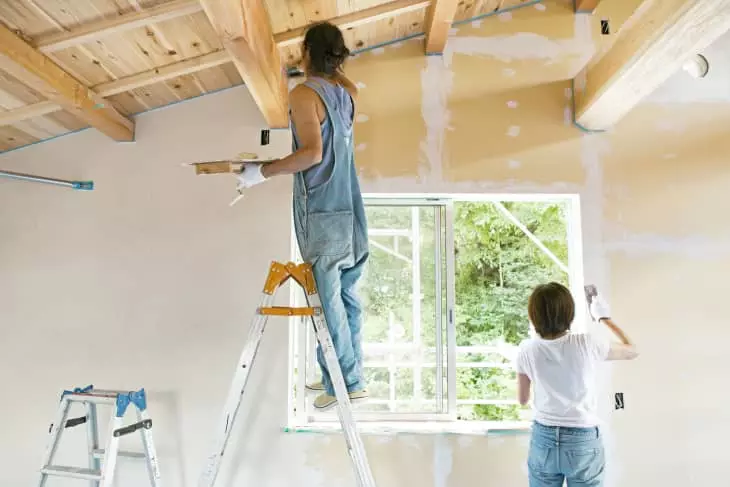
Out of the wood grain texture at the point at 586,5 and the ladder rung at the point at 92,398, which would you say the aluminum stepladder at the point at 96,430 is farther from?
the wood grain texture at the point at 586,5

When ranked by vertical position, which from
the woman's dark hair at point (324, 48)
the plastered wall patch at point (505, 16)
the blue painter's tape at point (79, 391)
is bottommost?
the blue painter's tape at point (79, 391)

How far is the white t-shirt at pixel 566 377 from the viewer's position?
1.86m

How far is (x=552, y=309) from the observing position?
1873 mm

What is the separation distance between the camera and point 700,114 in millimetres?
2680

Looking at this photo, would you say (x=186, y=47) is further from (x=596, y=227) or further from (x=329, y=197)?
(x=596, y=227)

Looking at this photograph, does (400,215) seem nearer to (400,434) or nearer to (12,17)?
(400,434)

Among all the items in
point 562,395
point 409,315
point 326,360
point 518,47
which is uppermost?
point 518,47

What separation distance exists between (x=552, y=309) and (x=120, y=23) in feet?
6.12

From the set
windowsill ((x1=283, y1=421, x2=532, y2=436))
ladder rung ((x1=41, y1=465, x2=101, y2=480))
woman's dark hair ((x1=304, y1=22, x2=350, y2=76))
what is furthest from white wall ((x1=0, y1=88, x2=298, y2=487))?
woman's dark hair ((x1=304, y1=22, x2=350, y2=76))

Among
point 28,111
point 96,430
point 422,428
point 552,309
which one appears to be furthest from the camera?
point 422,428

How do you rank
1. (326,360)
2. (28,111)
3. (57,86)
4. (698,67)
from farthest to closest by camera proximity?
(698,67)
(28,111)
(57,86)
(326,360)

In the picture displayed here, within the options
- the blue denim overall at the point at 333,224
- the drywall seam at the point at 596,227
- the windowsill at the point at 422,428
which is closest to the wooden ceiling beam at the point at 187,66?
the blue denim overall at the point at 333,224

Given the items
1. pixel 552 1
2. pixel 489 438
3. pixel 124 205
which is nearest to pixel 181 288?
pixel 124 205

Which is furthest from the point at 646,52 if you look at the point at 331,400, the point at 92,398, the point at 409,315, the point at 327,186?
the point at 92,398
